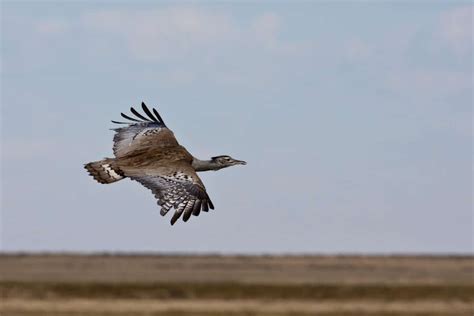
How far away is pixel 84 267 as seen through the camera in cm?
8731

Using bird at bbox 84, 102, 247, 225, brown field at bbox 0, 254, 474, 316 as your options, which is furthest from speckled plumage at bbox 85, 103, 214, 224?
brown field at bbox 0, 254, 474, 316

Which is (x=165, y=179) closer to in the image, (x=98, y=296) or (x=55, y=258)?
(x=98, y=296)

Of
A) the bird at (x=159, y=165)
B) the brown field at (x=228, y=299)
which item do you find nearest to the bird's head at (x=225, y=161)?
the bird at (x=159, y=165)

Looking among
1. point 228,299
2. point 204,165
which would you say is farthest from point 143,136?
point 228,299

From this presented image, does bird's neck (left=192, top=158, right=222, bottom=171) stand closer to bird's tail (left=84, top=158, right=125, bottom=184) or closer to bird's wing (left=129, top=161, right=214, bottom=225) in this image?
bird's wing (left=129, top=161, right=214, bottom=225)

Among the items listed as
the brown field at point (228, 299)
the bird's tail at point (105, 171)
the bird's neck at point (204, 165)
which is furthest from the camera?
the brown field at point (228, 299)

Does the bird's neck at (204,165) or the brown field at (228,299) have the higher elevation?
the bird's neck at (204,165)

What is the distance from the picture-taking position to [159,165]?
19656mm

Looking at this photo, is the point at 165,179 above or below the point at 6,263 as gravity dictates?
above

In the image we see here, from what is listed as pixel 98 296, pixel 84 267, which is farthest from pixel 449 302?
pixel 84 267

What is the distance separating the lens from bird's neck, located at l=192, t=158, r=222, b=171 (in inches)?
804

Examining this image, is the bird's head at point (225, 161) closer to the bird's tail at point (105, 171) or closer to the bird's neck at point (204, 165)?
the bird's neck at point (204, 165)

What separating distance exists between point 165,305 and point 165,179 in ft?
96.2

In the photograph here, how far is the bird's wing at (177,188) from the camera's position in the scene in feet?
60.1
